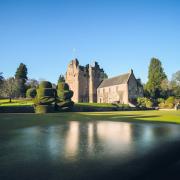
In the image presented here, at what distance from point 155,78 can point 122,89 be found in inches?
632

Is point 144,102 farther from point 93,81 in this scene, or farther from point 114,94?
point 93,81

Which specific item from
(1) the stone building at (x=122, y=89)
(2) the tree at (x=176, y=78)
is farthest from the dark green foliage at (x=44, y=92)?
(2) the tree at (x=176, y=78)

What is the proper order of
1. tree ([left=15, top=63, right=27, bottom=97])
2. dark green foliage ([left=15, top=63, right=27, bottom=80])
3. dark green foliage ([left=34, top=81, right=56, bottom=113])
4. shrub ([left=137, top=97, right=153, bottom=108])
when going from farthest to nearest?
dark green foliage ([left=15, top=63, right=27, bottom=80]), tree ([left=15, top=63, right=27, bottom=97]), shrub ([left=137, top=97, right=153, bottom=108]), dark green foliage ([left=34, top=81, right=56, bottom=113])

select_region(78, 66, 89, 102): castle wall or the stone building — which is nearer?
the stone building

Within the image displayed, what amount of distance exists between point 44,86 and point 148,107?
32.7 meters

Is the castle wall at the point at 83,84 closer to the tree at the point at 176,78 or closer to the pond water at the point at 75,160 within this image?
the tree at the point at 176,78

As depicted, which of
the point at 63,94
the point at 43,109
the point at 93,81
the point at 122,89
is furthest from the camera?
the point at 93,81

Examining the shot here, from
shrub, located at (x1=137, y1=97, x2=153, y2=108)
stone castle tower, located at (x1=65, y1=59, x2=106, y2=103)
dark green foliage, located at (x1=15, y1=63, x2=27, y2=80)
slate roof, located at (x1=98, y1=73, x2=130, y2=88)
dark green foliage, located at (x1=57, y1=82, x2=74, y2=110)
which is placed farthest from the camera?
dark green foliage, located at (x1=15, y1=63, x2=27, y2=80)

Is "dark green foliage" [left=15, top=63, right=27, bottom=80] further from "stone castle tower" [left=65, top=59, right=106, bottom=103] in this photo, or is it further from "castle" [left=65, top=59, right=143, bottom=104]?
"stone castle tower" [left=65, top=59, right=106, bottom=103]

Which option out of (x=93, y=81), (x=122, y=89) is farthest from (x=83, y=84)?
(x=122, y=89)

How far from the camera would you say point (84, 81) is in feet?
278

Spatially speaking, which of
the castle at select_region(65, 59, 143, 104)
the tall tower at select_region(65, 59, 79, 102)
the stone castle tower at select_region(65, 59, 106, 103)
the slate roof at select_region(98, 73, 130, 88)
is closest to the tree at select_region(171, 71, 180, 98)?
the castle at select_region(65, 59, 143, 104)

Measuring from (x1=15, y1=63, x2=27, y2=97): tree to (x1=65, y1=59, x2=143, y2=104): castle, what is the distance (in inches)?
713

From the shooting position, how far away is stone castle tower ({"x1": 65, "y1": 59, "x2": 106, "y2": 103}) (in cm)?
8322
